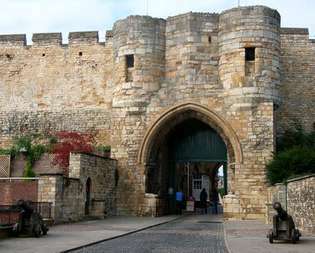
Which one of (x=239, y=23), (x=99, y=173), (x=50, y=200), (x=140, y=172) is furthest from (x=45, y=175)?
(x=239, y=23)

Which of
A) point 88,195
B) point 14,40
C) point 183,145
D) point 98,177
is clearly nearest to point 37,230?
point 88,195

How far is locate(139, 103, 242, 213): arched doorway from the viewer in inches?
752

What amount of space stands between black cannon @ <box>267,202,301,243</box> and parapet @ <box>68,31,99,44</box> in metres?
15.4

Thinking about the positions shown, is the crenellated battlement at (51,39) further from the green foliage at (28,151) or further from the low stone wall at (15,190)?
the low stone wall at (15,190)

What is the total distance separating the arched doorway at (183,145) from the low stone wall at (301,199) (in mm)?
4705

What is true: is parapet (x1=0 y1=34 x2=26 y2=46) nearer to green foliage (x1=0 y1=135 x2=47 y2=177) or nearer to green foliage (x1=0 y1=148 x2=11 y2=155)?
green foliage (x1=0 y1=135 x2=47 y2=177)

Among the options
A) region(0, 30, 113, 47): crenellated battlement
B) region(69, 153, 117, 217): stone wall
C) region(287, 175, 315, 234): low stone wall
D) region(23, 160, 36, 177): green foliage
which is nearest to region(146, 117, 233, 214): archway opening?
region(69, 153, 117, 217): stone wall

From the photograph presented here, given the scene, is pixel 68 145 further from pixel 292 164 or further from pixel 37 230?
pixel 37 230

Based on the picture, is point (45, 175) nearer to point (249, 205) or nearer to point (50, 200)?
point (50, 200)

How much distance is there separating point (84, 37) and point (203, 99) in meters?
7.00

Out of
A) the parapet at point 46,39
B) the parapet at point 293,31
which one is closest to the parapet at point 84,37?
the parapet at point 46,39

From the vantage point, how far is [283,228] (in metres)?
9.75

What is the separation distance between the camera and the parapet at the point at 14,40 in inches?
949

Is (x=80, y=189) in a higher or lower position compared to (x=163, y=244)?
higher
